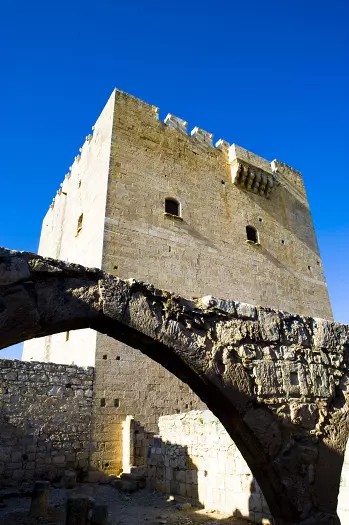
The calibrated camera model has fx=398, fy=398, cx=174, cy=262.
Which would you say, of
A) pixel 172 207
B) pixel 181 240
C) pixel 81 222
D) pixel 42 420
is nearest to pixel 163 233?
pixel 181 240

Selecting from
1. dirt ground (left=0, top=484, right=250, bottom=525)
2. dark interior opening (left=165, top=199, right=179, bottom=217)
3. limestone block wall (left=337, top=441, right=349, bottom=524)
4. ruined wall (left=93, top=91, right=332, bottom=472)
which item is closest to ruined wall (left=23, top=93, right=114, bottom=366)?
ruined wall (left=93, top=91, right=332, bottom=472)

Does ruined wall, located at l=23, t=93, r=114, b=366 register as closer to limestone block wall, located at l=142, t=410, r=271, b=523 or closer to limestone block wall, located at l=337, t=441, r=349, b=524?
limestone block wall, located at l=142, t=410, r=271, b=523

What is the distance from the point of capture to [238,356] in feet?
10.9

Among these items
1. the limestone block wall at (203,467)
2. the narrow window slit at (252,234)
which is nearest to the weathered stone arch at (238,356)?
the limestone block wall at (203,467)

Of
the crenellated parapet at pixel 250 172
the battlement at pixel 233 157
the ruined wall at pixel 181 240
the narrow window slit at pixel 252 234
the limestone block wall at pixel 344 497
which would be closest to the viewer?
the limestone block wall at pixel 344 497

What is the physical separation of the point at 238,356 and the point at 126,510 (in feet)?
15.2

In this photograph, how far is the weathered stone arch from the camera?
2654mm

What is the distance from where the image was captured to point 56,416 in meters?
8.16

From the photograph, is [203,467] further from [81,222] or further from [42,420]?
[81,222]

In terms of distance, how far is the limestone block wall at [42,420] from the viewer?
752 centimetres

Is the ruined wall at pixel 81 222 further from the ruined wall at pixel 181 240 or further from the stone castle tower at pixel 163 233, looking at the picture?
the ruined wall at pixel 181 240

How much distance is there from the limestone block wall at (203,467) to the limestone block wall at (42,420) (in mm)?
1584

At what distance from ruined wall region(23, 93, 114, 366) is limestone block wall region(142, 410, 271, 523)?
2488 mm

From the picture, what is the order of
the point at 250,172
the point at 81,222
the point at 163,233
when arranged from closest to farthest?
1. the point at 163,233
2. the point at 81,222
3. the point at 250,172
